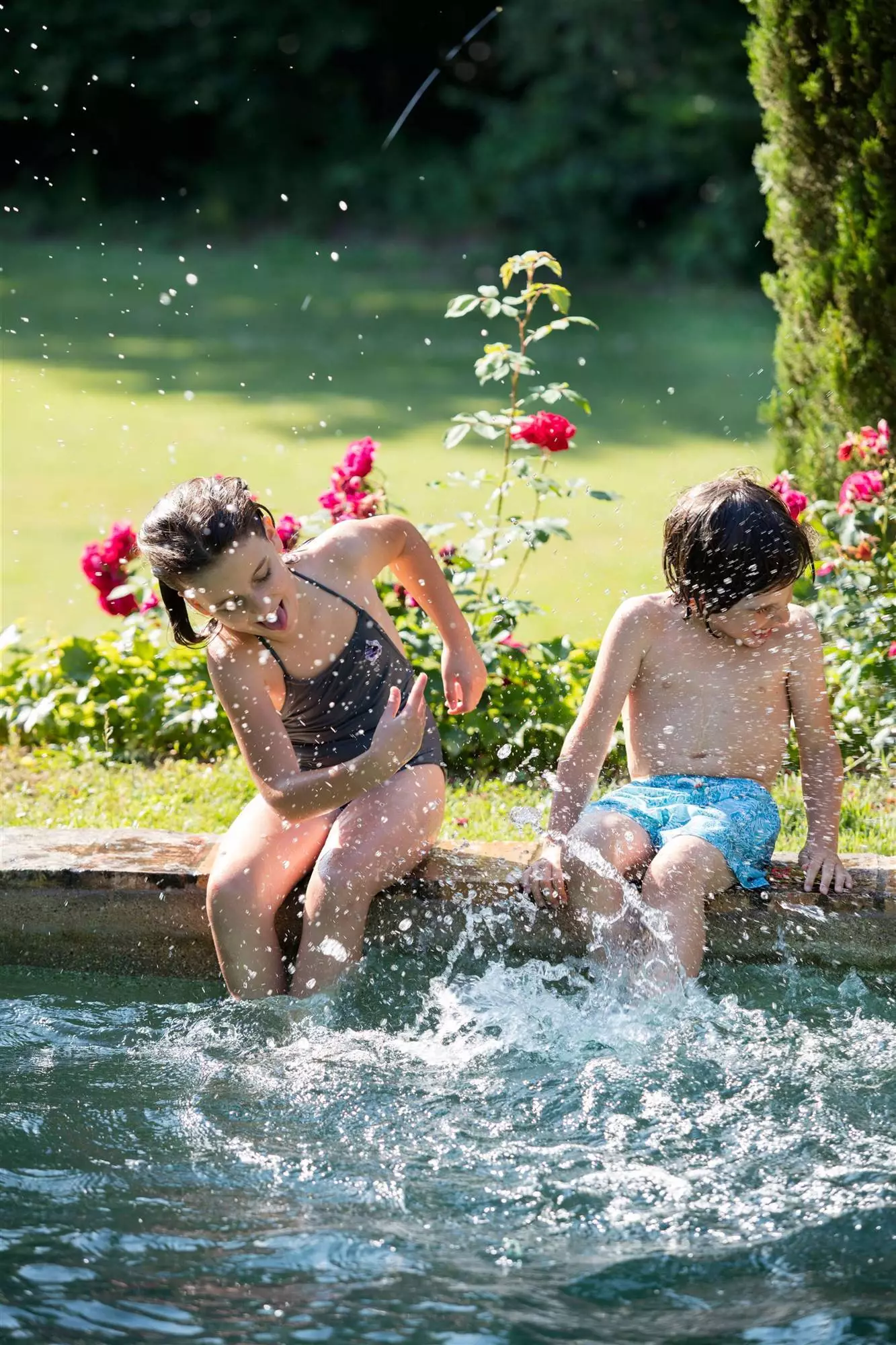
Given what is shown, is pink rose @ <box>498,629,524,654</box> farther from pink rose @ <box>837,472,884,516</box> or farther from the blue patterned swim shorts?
the blue patterned swim shorts

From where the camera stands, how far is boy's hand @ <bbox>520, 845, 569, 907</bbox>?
10.1 ft

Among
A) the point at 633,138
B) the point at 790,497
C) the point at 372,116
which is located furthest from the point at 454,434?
the point at 372,116

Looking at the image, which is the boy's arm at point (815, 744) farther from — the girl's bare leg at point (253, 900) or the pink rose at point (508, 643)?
the pink rose at point (508, 643)

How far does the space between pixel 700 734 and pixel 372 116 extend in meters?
18.3

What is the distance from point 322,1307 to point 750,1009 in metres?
1.16

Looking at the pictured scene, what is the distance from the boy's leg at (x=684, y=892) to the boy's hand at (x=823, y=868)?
18cm

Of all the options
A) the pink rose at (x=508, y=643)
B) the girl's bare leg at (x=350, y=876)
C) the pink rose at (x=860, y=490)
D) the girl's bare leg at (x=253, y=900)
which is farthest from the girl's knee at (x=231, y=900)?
the pink rose at (x=860, y=490)

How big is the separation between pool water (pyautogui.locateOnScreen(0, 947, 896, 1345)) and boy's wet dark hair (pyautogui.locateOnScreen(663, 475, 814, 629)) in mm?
785

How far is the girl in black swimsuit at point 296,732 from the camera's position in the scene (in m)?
3.01

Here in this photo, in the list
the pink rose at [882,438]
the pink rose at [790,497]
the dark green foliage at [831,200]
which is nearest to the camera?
the pink rose at [790,497]

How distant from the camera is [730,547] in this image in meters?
3.13

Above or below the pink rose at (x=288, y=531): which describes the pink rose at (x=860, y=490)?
above

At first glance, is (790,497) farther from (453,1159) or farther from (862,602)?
(453,1159)

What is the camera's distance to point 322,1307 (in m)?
2.21
